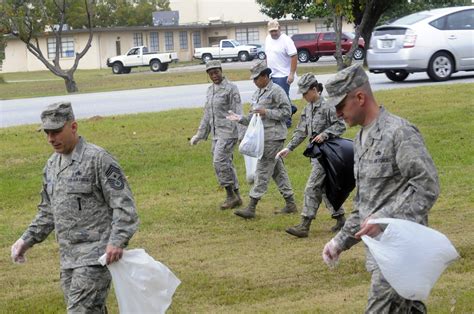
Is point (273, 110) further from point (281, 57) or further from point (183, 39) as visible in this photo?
point (183, 39)

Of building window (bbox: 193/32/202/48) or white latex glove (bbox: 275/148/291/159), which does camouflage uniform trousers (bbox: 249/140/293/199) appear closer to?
white latex glove (bbox: 275/148/291/159)

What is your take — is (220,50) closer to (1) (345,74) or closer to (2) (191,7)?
(2) (191,7)

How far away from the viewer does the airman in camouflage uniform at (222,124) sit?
445 inches

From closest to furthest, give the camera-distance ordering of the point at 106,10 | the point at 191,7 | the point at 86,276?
the point at 86,276, the point at 106,10, the point at 191,7

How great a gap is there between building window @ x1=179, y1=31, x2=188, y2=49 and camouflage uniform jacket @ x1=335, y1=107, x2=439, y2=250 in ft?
249

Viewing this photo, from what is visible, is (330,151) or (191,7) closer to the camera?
(330,151)

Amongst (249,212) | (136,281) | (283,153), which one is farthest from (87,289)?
(249,212)

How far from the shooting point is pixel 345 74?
4.89 metres

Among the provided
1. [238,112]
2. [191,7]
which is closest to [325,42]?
[191,7]

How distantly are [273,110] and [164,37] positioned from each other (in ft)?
227

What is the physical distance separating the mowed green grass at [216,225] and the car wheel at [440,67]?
2081 mm

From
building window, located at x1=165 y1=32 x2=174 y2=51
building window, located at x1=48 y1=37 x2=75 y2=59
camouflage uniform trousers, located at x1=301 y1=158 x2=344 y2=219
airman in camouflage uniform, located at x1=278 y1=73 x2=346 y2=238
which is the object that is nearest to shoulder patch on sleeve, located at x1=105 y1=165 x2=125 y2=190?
airman in camouflage uniform, located at x1=278 y1=73 x2=346 y2=238

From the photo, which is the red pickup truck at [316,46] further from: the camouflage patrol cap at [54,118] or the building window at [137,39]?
the camouflage patrol cap at [54,118]

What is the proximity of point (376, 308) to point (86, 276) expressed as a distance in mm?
1677
